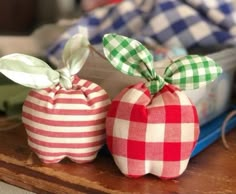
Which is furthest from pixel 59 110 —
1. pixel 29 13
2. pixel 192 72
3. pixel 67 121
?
pixel 29 13

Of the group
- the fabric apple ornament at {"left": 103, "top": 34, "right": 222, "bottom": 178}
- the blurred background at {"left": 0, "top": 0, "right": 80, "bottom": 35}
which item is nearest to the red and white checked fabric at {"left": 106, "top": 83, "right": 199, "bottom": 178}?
the fabric apple ornament at {"left": 103, "top": 34, "right": 222, "bottom": 178}

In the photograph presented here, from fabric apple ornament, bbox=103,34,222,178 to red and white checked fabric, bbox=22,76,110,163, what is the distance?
23mm

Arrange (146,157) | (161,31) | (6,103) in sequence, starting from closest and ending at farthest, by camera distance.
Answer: (146,157), (6,103), (161,31)

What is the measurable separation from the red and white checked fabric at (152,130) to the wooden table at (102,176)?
2 centimetres

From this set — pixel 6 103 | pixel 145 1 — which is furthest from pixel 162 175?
pixel 145 1

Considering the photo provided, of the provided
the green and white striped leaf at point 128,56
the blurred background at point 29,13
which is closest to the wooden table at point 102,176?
the green and white striped leaf at point 128,56

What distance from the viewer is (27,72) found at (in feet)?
1.69

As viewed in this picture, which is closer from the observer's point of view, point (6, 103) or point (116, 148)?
point (116, 148)

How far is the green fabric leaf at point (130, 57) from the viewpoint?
509mm

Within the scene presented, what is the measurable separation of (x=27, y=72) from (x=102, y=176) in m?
0.14

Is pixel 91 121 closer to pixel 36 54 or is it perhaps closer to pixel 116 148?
pixel 116 148

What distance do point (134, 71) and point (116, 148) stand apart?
0.09m

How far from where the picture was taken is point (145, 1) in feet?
2.91

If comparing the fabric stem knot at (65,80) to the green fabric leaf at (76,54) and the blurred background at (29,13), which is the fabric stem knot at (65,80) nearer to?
the green fabric leaf at (76,54)
